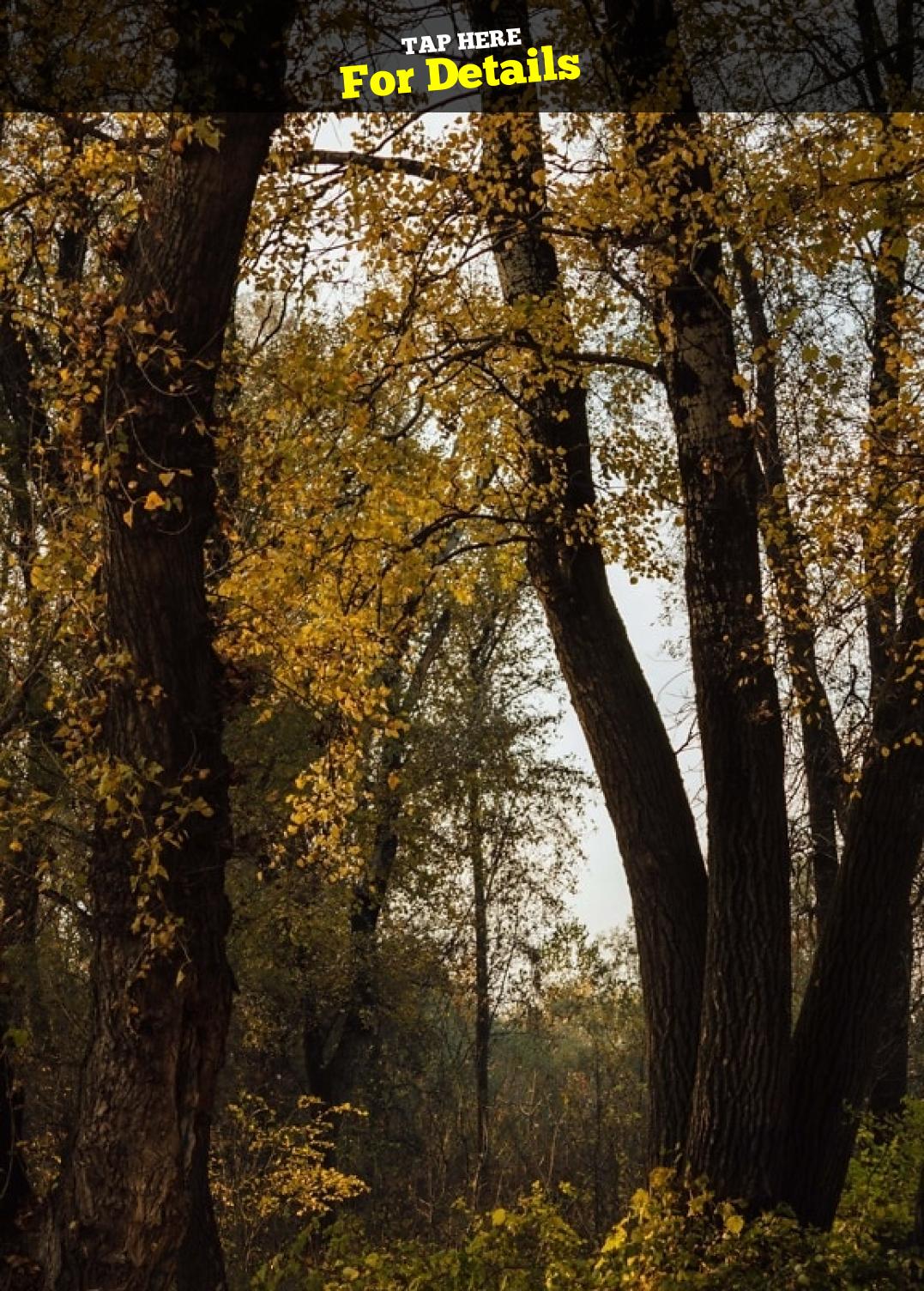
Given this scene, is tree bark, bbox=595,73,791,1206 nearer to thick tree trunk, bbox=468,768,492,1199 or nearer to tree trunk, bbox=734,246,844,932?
tree trunk, bbox=734,246,844,932

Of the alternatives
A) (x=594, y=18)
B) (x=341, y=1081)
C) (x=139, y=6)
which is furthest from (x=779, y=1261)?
(x=341, y=1081)

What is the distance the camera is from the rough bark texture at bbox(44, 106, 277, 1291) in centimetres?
528

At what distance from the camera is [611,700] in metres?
7.75

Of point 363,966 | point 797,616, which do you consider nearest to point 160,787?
point 797,616

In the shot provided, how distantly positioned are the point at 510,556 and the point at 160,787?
3872 mm

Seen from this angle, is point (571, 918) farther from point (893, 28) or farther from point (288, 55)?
point (288, 55)

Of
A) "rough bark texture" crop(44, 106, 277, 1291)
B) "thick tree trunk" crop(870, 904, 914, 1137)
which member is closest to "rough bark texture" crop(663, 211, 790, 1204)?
"rough bark texture" crop(44, 106, 277, 1291)

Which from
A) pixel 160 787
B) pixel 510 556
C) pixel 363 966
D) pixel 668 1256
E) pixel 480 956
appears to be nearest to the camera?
pixel 160 787

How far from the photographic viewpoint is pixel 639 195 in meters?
6.93

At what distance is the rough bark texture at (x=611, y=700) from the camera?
760cm

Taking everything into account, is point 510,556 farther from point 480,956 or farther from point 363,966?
point 480,956

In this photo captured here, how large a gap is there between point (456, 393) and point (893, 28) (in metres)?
6.03

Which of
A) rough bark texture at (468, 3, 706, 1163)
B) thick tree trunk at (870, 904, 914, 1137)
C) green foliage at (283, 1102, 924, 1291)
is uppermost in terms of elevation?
rough bark texture at (468, 3, 706, 1163)

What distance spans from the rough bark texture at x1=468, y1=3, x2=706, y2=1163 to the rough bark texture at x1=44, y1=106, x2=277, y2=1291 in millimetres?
2359
